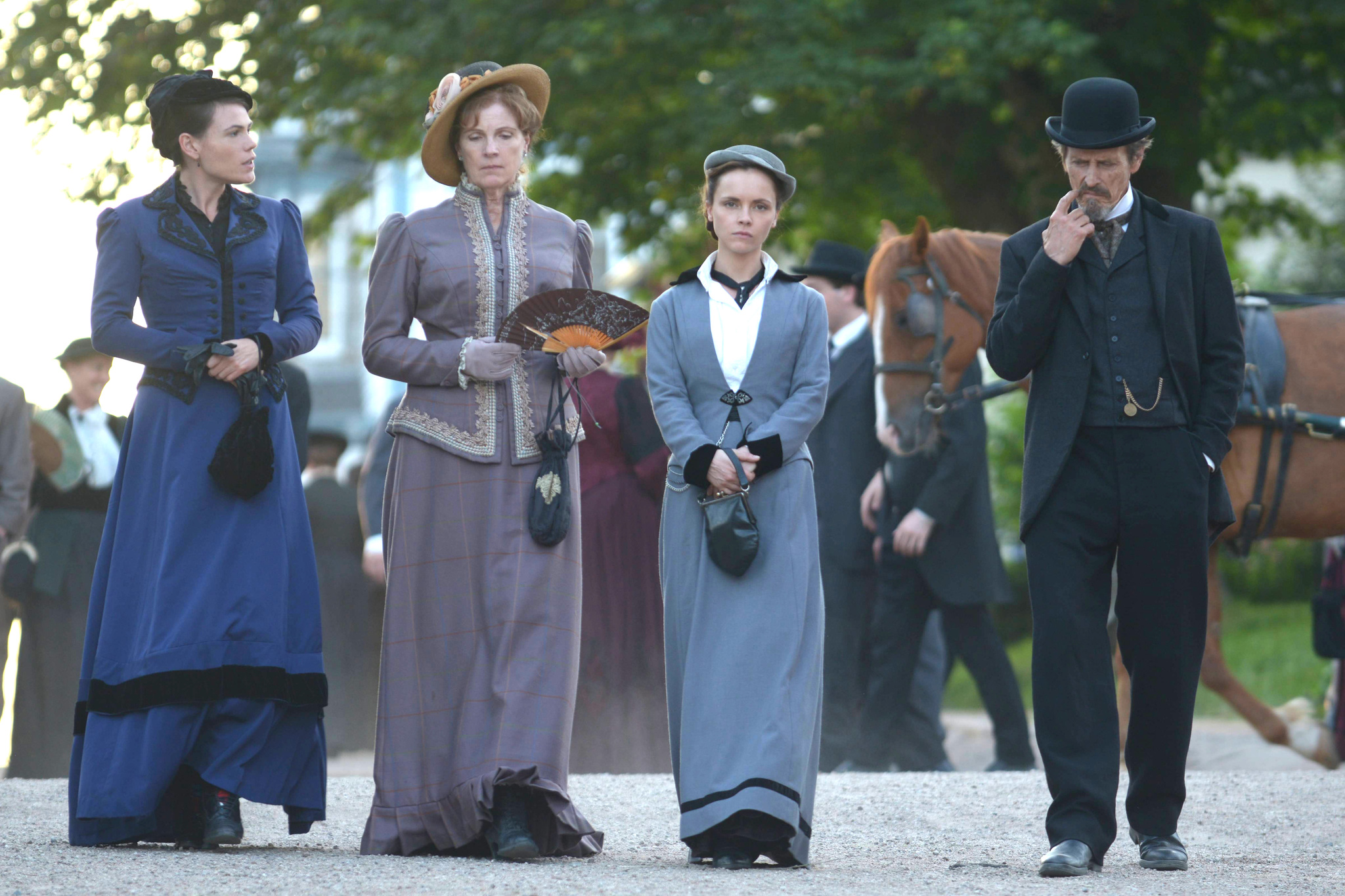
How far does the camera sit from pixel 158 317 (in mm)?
5852

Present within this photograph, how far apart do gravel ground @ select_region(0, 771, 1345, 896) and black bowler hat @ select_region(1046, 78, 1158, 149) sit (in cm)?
202

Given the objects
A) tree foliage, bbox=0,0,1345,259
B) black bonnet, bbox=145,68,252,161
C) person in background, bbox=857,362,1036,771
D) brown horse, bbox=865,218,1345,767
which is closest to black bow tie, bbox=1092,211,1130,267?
brown horse, bbox=865,218,1345,767

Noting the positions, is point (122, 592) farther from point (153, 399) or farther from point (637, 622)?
point (637, 622)

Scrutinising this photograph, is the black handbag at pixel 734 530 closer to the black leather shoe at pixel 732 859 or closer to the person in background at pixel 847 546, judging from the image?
the black leather shoe at pixel 732 859

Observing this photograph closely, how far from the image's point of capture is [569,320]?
5.59m

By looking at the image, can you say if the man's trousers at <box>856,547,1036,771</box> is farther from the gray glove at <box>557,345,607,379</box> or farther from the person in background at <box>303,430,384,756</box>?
the person in background at <box>303,430,384,756</box>

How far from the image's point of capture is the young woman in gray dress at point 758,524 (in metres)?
5.20

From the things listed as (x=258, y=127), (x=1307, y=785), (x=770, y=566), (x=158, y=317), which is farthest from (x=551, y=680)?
(x=258, y=127)

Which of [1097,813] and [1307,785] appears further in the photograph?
[1307,785]

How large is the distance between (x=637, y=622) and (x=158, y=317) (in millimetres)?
3764

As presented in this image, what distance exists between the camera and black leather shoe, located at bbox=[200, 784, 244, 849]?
5520mm

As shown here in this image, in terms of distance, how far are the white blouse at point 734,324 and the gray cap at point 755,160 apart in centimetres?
24

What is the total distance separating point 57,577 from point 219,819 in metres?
4.56

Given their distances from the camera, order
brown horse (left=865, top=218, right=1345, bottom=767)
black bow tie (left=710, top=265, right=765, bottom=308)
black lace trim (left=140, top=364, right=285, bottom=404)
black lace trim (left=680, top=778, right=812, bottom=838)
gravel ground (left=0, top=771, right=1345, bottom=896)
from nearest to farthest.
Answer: gravel ground (left=0, top=771, right=1345, bottom=896) < black lace trim (left=680, top=778, right=812, bottom=838) < black bow tie (left=710, top=265, right=765, bottom=308) < black lace trim (left=140, top=364, right=285, bottom=404) < brown horse (left=865, top=218, right=1345, bottom=767)
